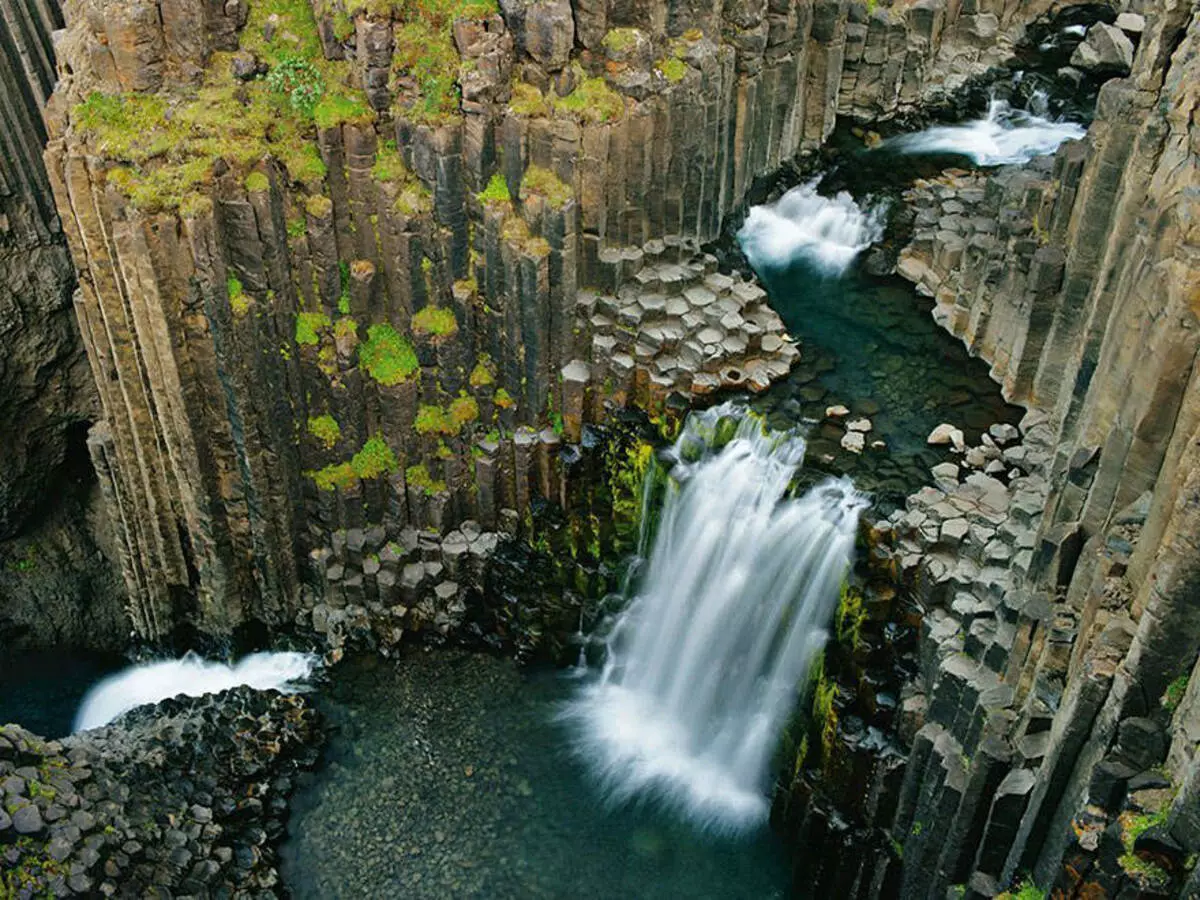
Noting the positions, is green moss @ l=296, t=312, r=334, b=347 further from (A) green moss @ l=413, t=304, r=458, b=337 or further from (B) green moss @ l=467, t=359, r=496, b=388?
(B) green moss @ l=467, t=359, r=496, b=388

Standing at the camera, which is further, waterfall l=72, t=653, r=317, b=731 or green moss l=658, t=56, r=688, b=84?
waterfall l=72, t=653, r=317, b=731

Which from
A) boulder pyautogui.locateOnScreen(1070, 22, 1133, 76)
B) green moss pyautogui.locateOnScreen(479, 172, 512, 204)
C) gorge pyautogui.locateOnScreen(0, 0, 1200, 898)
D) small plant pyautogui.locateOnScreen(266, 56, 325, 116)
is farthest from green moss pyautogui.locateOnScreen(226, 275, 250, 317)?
boulder pyautogui.locateOnScreen(1070, 22, 1133, 76)

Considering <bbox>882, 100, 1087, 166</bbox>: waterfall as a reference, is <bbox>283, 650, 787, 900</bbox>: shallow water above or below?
below

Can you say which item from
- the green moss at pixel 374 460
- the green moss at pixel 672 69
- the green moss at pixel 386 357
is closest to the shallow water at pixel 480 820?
the green moss at pixel 374 460

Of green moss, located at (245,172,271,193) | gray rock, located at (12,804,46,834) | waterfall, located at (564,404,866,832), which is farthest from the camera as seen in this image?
green moss, located at (245,172,271,193)

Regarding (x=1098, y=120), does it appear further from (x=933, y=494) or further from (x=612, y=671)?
(x=612, y=671)

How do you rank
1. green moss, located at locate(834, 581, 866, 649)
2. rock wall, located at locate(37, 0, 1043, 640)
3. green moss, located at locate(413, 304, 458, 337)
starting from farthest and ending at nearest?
green moss, located at locate(413, 304, 458, 337)
rock wall, located at locate(37, 0, 1043, 640)
green moss, located at locate(834, 581, 866, 649)

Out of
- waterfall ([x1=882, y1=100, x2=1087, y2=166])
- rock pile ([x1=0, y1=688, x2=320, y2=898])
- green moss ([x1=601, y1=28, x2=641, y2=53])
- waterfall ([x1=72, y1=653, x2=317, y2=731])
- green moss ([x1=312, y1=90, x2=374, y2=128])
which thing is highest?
green moss ([x1=601, y1=28, x2=641, y2=53])
